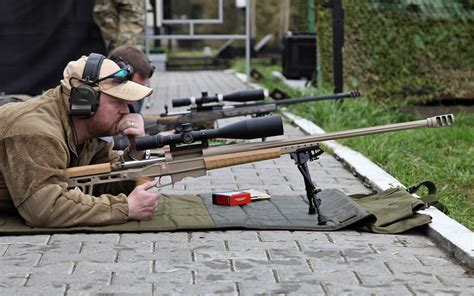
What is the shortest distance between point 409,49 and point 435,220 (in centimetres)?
700

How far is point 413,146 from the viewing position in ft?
31.8

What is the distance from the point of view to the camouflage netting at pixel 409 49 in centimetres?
1231

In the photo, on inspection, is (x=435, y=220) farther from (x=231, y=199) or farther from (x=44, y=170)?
(x=44, y=170)

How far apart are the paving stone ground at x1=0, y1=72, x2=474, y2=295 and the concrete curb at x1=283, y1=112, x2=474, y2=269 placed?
6 centimetres

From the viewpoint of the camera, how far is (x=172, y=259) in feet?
16.1

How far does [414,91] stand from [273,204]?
6.60m

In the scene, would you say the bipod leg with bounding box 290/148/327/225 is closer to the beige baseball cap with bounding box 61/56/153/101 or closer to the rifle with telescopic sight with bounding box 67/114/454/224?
the rifle with telescopic sight with bounding box 67/114/454/224

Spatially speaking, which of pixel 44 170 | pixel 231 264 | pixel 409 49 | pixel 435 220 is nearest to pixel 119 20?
pixel 409 49

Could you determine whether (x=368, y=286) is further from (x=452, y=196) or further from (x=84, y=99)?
(x=452, y=196)

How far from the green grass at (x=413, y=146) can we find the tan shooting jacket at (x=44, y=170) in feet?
7.79

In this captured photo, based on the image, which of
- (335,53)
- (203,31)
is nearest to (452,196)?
(335,53)

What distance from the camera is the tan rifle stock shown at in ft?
18.1

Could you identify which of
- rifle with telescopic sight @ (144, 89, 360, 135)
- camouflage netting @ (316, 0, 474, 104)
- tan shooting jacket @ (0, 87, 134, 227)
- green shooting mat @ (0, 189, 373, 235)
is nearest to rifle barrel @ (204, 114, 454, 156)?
green shooting mat @ (0, 189, 373, 235)

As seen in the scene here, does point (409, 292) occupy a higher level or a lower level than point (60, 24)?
lower
